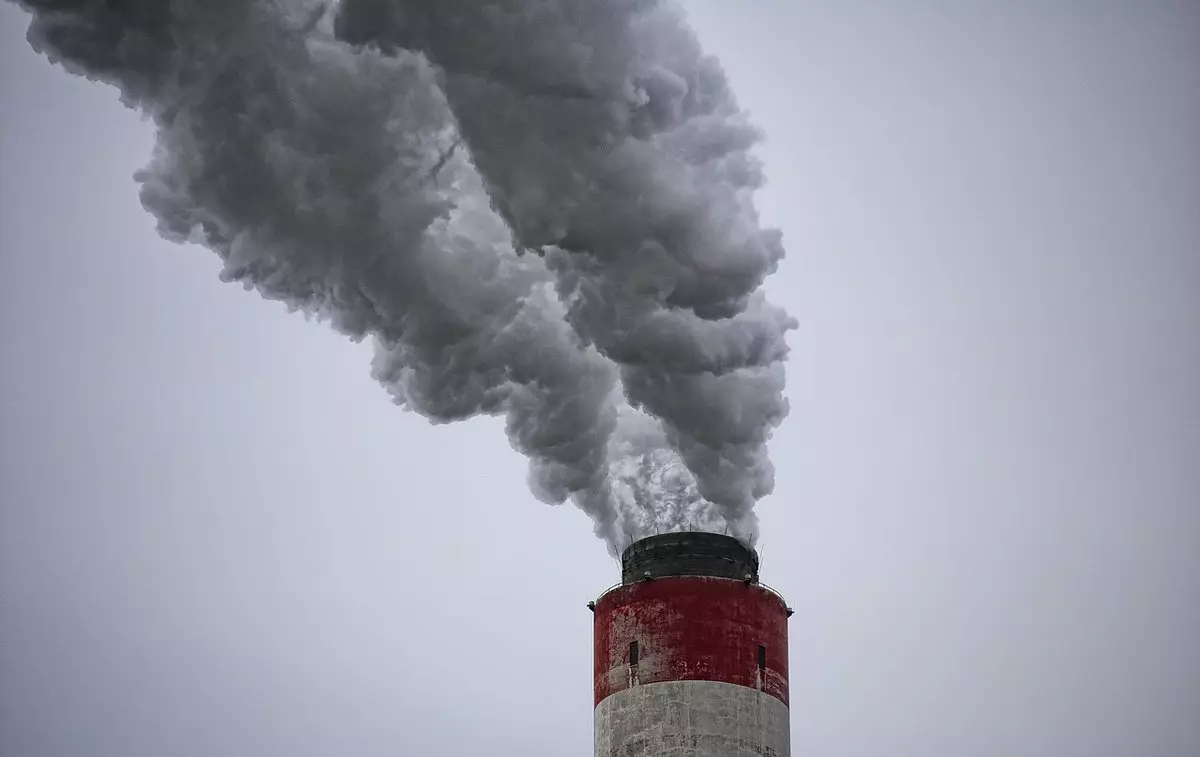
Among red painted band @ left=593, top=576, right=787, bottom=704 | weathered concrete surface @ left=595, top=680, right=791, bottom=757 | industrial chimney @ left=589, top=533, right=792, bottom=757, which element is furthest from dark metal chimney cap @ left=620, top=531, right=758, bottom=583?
weathered concrete surface @ left=595, top=680, right=791, bottom=757

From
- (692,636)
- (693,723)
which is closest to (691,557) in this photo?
(692,636)

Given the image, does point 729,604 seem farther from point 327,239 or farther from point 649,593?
point 327,239

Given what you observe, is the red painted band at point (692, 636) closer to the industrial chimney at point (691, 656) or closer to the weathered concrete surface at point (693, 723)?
the industrial chimney at point (691, 656)

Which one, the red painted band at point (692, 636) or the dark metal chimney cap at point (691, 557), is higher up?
the dark metal chimney cap at point (691, 557)

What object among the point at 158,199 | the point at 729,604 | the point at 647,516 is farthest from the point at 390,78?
the point at 729,604

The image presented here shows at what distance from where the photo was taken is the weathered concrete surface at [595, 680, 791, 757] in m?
36.9

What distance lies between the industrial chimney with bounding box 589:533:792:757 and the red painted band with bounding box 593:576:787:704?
2cm

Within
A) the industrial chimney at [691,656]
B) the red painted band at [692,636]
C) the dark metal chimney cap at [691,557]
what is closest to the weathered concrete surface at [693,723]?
the industrial chimney at [691,656]

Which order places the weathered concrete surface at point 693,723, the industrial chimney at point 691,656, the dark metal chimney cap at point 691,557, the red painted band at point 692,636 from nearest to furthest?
Answer: 1. the weathered concrete surface at point 693,723
2. the industrial chimney at point 691,656
3. the red painted band at point 692,636
4. the dark metal chimney cap at point 691,557

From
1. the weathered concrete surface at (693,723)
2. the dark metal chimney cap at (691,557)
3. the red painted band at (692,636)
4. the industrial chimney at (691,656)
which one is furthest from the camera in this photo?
the dark metal chimney cap at (691,557)

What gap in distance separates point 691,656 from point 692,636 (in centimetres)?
49

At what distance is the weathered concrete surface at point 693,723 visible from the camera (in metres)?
36.9

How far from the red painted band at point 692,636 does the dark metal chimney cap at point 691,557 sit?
0.48 metres

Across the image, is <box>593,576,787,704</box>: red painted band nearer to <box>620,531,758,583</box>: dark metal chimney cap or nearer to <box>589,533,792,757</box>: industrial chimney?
<box>589,533,792,757</box>: industrial chimney
